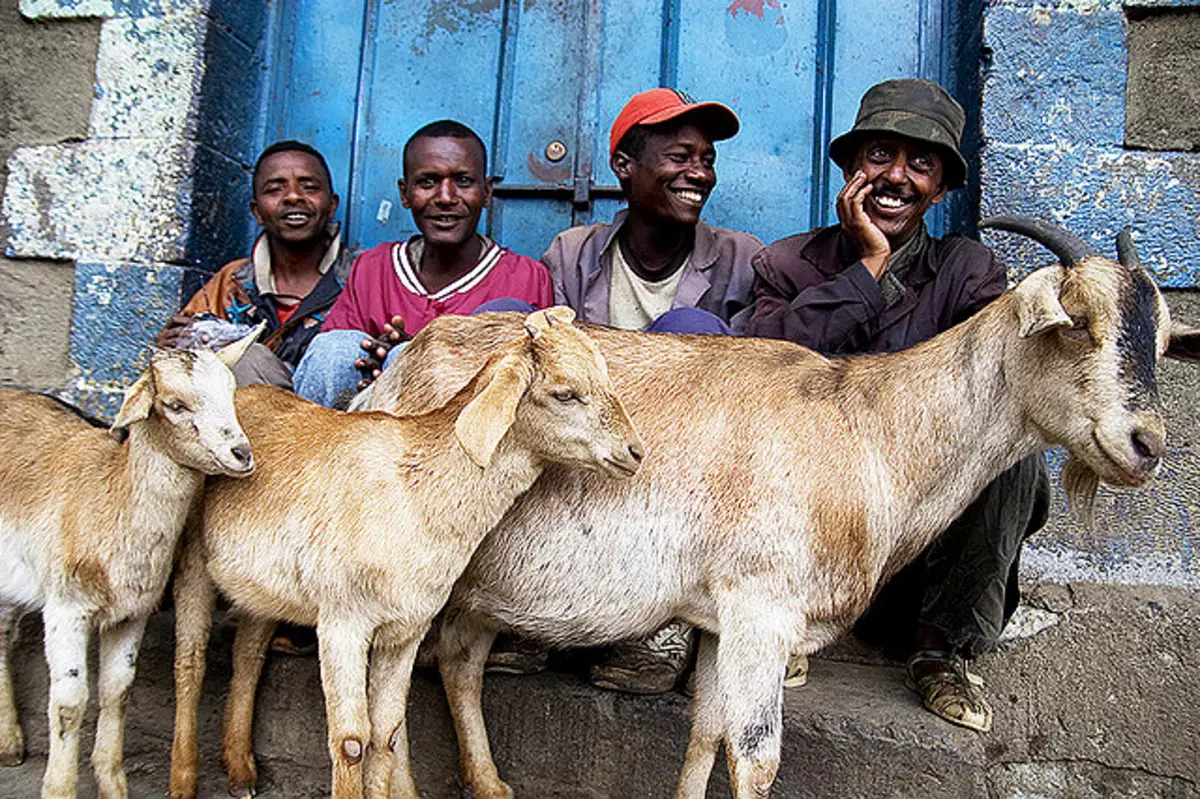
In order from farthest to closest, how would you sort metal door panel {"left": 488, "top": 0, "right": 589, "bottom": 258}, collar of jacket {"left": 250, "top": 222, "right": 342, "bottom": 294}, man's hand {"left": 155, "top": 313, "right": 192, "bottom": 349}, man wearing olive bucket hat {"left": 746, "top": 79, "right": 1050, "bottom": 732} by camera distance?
metal door panel {"left": 488, "top": 0, "right": 589, "bottom": 258} → collar of jacket {"left": 250, "top": 222, "right": 342, "bottom": 294} → man's hand {"left": 155, "top": 313, "right": 192, "bottom": 349} → man wearing olive bucket hat {"left": 746, "top": 79, "right": 1050, "bottom": 732}

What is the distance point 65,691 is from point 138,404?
816 millimetres

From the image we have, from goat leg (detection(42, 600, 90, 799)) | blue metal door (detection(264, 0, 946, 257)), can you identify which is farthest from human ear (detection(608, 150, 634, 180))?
goat leg (detection(42, 600, 90, 799))

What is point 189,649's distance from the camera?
2.93 m

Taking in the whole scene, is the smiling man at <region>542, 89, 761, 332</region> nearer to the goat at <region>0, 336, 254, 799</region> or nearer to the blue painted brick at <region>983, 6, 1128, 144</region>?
the blue painted brick at <region>983, 6, 1128, 144</region>

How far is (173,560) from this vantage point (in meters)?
2.88

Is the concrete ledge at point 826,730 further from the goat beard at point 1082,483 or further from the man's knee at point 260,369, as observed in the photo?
the man's knee at point 260,369

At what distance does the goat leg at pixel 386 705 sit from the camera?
2.62 m

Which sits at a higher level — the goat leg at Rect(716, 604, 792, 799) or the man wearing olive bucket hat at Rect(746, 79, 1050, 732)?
the man wearing olive bucket hat at Rect(746, 79, 1050, 732)

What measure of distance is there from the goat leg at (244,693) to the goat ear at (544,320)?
130 centimetres

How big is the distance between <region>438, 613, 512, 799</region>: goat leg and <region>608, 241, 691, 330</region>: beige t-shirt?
1.60 metres

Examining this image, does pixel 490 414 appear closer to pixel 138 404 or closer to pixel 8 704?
pixel 138 404

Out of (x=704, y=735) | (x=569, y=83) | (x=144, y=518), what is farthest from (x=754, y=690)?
(x=569, y=83)

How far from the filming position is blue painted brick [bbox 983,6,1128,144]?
4.08 metres

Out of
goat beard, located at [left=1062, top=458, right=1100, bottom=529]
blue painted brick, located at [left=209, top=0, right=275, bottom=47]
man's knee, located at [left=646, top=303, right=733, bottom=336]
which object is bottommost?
goat beard, located at [left=1062, top=458, right=1100, bottom=529]
